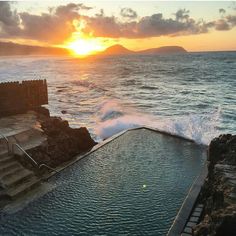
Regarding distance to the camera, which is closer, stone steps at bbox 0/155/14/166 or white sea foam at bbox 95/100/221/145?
stone steps at bbox 0/155/14/166

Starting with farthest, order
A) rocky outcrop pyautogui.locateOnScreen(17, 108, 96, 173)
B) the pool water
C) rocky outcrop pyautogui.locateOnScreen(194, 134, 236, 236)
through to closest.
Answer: rocky outcrop pyautogui.locateOnScreen(17, 108, 96, 173) < the pool water < rocky outcrop pyautogui.locateOnScreen(194, 134, 236, 236)

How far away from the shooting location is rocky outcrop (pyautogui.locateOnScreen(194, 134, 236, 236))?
816cm

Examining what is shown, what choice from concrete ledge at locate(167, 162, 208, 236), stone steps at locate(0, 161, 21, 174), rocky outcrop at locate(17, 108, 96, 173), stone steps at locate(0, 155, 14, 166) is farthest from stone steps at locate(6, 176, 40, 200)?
concrete ledge at locate(167, 162, 208, 236)

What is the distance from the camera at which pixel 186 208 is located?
1166 cm

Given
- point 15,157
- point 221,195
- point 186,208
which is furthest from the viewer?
point 15,157

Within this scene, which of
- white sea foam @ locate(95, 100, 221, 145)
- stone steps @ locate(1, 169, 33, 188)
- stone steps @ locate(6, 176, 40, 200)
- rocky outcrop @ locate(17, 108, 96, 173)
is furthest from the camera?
white sea foam @ locate(95, 100, 221, 145)

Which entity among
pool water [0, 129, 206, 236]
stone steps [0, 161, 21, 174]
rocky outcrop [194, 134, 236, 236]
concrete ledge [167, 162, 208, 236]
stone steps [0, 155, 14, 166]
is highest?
rocky outcrop [194, 134, 236, 236]

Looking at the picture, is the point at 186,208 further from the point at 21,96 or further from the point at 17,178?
the point at 21,96

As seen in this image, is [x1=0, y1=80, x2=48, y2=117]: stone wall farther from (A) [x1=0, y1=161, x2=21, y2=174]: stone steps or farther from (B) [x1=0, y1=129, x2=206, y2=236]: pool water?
(A) [x1=0, y1=161, x2=21, y2=174]: stone steps

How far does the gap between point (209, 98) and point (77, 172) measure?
115ft

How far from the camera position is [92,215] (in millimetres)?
11766

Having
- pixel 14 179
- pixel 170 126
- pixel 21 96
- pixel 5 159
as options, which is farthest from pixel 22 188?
pixel 170 126

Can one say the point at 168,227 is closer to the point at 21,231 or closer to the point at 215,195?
the point at 215,195

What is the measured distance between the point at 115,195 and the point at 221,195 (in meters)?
4.61
